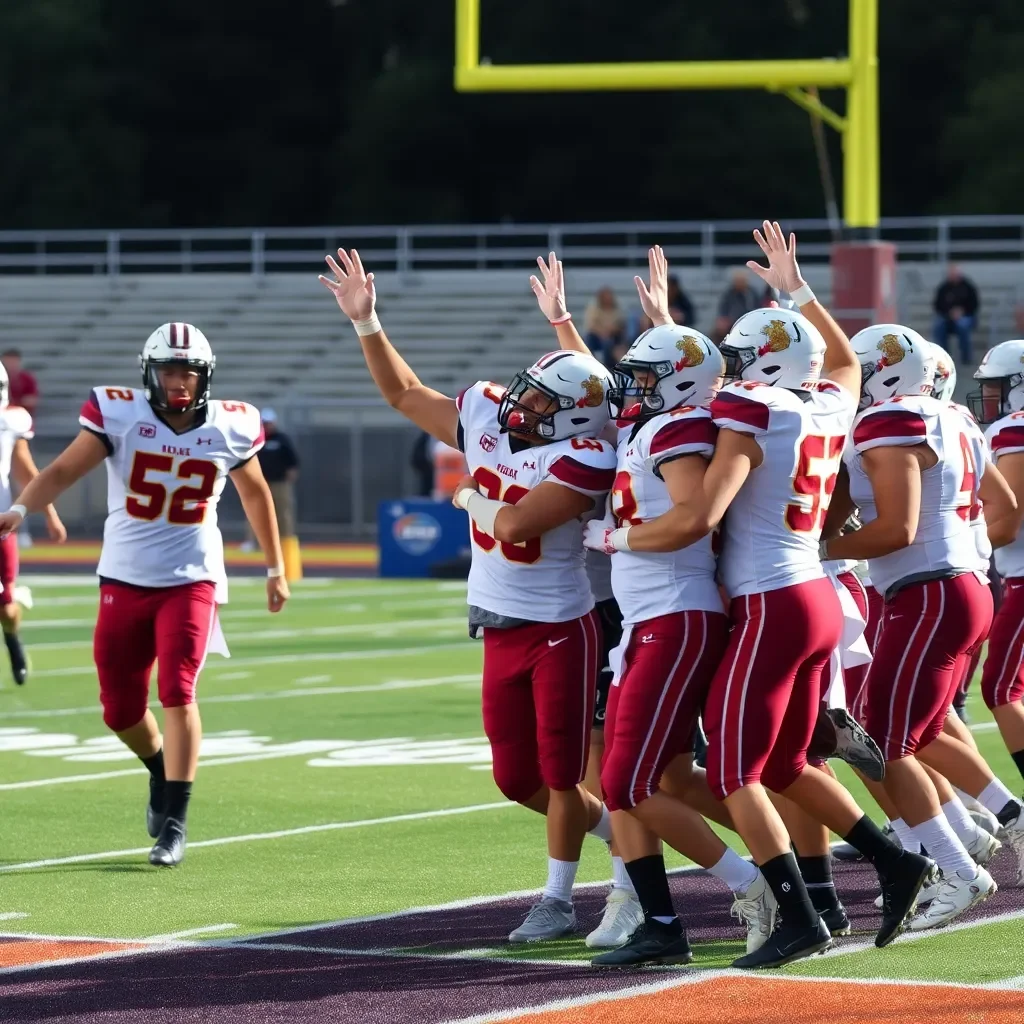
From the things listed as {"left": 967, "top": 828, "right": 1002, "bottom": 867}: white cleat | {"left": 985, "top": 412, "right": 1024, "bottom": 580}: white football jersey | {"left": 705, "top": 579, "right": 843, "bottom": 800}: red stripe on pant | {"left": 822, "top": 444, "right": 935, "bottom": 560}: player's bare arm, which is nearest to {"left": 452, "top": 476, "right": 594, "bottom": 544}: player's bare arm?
{"left": 705, "top": 579, "right": 843, "bottom": 800}: red stripe on pant

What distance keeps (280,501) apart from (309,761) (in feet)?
41.1

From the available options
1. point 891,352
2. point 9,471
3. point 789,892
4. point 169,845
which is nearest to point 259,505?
point 169,845

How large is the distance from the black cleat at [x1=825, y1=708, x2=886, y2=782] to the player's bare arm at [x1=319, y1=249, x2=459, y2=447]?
4.72ft

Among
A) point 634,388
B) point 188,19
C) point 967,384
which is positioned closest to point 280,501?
point 967,384

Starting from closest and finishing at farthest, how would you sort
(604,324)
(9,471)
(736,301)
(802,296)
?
(802,296), (9,471), (736,301), (604,324)

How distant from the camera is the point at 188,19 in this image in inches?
1789

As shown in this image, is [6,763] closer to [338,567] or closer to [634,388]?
[634,388]

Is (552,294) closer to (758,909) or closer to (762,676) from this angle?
(762,676)

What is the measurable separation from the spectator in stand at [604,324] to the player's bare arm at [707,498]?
58.5ft

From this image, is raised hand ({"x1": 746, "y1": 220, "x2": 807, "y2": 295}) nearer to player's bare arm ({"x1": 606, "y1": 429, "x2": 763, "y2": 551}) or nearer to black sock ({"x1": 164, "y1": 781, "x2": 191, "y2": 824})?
player's bare arm ({"x1": 606, "y1": 429, "x2": 763, "y2": 551})

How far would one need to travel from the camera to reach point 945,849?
649 cm

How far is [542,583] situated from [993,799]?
174 centimetres

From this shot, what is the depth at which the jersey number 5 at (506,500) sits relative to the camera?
6.49 m

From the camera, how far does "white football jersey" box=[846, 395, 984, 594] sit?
22.0ft
